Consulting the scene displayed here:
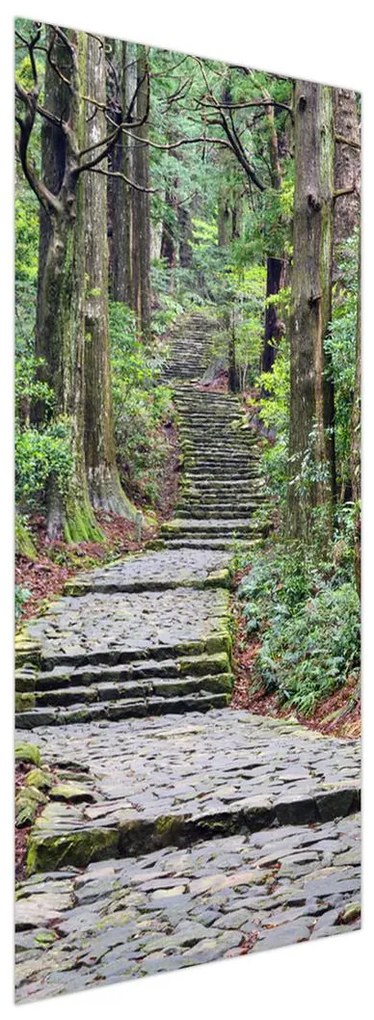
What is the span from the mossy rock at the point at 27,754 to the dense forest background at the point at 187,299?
423mm

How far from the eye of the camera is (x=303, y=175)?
475cm

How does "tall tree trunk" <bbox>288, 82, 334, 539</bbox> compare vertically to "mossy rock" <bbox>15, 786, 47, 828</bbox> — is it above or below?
above

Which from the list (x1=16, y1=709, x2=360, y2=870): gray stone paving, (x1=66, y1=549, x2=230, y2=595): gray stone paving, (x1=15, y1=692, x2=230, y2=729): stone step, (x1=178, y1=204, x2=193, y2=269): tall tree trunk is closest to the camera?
(x1=16, y1=709, x2=360, y2=870): gray stone paving

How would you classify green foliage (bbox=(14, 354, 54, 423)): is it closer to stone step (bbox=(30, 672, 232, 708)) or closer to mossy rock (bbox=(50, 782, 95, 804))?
stone step (bbox=(30, 672, 232, 708))

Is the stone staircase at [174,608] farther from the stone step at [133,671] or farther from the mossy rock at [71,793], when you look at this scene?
the mossy rock at [71,793]

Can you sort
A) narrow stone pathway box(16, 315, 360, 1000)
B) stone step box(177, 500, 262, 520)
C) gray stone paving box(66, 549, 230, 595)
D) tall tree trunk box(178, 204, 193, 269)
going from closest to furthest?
narrow stone pathway box(16, 315, 360, 1000) < gray stone paving box(66, 549, 230, 595) < tall tree trunk box(178, 204, 193, 269) < stone step box(177, 500, 262, 520)

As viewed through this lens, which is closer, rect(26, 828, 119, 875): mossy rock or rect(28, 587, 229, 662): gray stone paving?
rect(26, 828, 119, 875): mossy rock

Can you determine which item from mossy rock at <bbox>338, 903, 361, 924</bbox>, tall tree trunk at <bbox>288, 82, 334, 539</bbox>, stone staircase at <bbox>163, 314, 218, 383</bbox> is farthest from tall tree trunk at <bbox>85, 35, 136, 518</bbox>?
mossy rock at <bbox>338, 903, 361, 924</bbox>

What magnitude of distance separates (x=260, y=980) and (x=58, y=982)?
2.80 feet

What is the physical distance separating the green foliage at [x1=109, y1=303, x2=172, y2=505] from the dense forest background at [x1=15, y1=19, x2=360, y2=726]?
10mm

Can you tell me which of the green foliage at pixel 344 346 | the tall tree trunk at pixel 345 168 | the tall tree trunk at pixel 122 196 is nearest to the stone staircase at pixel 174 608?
the tall tree trunk at pixel 122 196

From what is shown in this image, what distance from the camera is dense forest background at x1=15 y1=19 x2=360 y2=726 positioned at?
313 centimetres

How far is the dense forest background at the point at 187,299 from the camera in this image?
313cm
